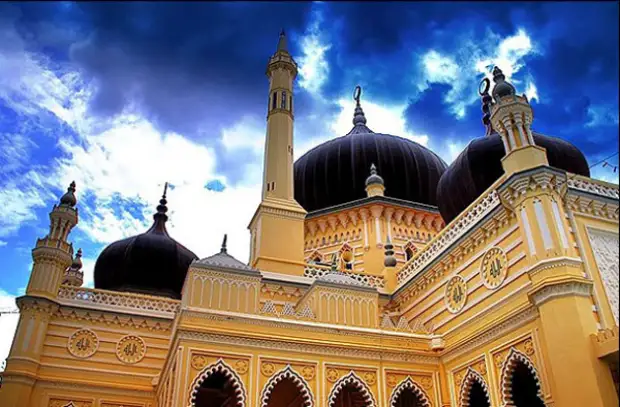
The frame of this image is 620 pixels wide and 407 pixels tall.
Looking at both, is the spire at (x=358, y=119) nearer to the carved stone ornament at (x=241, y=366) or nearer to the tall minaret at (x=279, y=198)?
the tall minaret at (x=279, y=198)

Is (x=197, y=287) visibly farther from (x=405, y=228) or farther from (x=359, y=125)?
(x=359, y=125)

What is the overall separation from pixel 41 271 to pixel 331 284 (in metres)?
8.87

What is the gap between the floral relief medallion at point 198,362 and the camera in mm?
11867

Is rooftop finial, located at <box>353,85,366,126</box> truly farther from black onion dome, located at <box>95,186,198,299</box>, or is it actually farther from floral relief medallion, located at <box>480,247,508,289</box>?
floral relief medallion, located at <box>480,247,508,289</box>

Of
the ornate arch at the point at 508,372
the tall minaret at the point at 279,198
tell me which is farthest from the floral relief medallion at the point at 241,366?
the ornate arch at the point at 508,372

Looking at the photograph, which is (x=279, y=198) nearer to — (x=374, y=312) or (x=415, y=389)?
(x=374, y=312)

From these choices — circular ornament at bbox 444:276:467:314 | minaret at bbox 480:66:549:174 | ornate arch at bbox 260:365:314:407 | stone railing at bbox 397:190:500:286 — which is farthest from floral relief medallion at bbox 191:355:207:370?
minaret at bbox 480:66:549:174

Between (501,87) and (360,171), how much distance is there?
37.1ft

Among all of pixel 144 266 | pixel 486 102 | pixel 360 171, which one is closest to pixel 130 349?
pixel 144 266

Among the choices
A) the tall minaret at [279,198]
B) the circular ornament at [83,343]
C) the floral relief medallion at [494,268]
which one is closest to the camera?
the floral relief medallion at [494,268]

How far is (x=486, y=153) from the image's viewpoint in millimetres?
16062

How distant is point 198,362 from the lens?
39.1 ft

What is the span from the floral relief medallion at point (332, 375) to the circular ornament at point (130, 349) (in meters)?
6.76

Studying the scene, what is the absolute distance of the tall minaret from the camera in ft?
58.7
